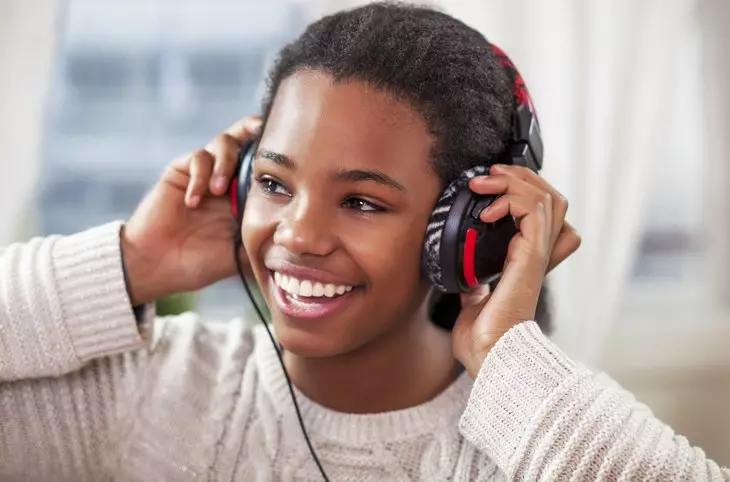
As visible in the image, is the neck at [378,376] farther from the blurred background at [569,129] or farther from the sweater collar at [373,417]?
the blurred background at [569,129]

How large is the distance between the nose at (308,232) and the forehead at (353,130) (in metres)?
0.06

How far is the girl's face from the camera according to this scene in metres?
1.07

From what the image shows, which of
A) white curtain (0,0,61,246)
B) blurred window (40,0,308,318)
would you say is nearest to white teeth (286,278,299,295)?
white curtain (0,0,61,246)

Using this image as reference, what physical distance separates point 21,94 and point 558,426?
1.17 meters

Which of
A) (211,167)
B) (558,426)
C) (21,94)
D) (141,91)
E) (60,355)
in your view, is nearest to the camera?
(558,426)

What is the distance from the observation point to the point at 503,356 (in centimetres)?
107

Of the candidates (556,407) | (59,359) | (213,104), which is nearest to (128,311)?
(59,359)

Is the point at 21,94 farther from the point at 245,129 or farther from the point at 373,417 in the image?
the point at 373,417

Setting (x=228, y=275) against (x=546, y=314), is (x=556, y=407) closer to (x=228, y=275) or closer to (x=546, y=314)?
(x=546, y=314)

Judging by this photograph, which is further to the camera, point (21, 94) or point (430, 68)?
point (21, 94)

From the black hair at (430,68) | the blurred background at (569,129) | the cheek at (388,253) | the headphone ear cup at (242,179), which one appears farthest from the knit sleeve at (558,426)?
the blurred background at (569,129)

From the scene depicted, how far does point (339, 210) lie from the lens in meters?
1.09

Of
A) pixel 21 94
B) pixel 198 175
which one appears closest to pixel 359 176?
pixel 198 175

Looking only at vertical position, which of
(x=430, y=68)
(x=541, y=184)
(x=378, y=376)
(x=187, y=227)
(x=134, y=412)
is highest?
(x=430, y=68)
